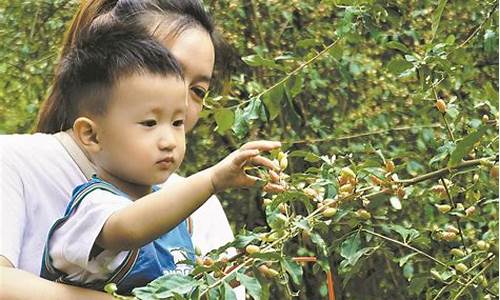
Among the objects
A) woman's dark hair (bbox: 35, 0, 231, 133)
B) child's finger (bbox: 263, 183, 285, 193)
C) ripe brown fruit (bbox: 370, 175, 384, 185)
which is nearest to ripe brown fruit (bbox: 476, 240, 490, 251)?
ripe brown fruit (bbox: 370, 175, 384, 185)

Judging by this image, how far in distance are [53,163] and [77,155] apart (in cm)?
7

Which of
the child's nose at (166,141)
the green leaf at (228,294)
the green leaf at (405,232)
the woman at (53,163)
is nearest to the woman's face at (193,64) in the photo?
the woman at (53,163)

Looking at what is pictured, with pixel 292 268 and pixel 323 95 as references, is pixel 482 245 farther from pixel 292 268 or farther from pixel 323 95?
pixel 323 95

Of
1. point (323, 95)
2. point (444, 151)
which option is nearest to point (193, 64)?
point (444, 151)

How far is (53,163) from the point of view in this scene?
2.32 m

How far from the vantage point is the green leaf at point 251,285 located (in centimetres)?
161

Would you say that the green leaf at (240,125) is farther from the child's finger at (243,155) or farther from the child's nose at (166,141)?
the child's finger at (243,155)

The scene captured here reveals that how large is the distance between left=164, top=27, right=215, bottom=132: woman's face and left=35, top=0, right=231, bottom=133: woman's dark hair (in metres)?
0.03

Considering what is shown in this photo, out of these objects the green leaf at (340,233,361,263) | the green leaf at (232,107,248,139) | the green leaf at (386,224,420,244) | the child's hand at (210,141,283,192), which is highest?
the child's hand at (210,141,283,192)

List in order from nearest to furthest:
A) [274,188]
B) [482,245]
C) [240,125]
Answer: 1. [274,188]
2. [482,245]
3. [240,125]

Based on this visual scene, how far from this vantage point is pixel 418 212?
4082 millimetres

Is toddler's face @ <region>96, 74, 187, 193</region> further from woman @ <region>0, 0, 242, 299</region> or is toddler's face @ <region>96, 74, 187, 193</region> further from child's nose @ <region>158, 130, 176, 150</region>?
woman @ <region>0, 0, 242, 299</region>

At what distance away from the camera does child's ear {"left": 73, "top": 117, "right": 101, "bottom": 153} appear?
209 cm

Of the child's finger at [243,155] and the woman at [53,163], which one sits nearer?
the child's finger at [243,155]
